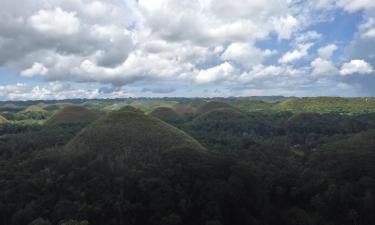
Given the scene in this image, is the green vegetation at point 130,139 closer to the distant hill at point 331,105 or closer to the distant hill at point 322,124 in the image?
the distant hill at point 322,124

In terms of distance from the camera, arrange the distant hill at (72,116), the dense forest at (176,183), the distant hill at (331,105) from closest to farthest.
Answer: the dense forest at (176,183) → the distant hill at (72,116) → the distant hill at (331,105)

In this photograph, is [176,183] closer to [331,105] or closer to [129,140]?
[129,140]

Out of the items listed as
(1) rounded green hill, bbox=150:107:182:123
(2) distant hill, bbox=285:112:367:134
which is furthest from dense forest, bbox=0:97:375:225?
(1) rounded green hill, bbox=150:107:182:123

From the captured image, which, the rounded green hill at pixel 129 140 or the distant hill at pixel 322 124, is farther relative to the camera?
the distant hill at pixel 322 124

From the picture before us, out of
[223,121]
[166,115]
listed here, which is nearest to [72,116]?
[166,115]

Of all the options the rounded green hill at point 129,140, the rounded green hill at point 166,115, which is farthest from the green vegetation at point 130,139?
the rounded green hill at point 166,115

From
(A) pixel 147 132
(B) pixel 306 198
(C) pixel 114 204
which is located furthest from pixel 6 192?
(B) pixel 306 198

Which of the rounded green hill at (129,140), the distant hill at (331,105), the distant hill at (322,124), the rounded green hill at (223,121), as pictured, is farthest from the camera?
the distant hill at (331,105)
